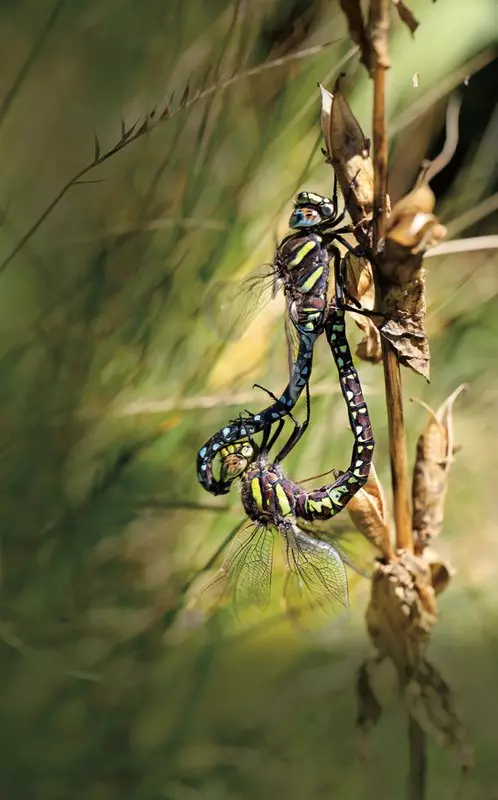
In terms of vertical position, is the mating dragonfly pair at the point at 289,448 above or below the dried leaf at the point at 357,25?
below

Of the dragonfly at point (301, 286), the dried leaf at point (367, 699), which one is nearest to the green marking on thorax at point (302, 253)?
the dragonfly at point (301, 286)

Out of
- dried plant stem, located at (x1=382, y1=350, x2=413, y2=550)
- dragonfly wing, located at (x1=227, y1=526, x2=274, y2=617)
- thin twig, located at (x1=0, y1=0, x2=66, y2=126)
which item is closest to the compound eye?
dried plant stem, located at (x1=382, y1=350, x2=413, y2=550)

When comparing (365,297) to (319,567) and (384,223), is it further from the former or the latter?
(319,567)

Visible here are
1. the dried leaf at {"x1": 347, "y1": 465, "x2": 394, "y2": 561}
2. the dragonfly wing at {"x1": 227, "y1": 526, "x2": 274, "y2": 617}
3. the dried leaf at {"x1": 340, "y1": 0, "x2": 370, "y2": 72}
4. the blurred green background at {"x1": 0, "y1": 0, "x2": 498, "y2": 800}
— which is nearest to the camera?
the dried leaf at {"x1": 340, "y1": 0, "x2": 370, "y2": 72}

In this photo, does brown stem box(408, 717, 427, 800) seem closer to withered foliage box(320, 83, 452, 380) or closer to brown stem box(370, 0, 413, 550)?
brown stem box(370, 0, 413, 550)

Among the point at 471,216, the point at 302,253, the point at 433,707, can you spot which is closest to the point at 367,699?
the point at 433,707

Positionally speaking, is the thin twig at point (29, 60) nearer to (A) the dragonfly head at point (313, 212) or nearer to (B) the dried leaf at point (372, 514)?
(A) the dragonfly head at point (313, 212)

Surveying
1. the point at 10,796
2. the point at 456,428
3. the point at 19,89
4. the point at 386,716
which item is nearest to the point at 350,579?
the point at 386,716
